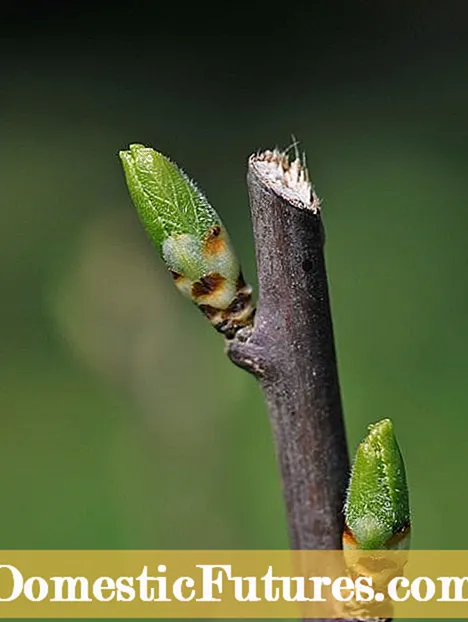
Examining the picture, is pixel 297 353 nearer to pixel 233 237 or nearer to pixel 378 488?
pixel 378 488

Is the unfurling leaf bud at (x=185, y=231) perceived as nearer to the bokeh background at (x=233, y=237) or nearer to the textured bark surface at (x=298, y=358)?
the textured bark surface at (x=298, y=358)

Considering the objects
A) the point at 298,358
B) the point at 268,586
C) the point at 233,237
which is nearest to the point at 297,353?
the point at 298,358

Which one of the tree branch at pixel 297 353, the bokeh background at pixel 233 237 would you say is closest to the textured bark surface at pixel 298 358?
the tree branch at pixel 297 353

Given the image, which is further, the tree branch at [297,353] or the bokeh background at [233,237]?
the bokeh background at [233,237]

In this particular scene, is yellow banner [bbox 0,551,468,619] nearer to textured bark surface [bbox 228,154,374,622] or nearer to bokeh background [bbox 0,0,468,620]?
textured bark surface [bbox 228,154,374,622]

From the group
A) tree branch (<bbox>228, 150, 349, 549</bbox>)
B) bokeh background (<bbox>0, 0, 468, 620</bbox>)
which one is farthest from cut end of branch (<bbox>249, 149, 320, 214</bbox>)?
bokeh background (<bbox>0, 0, 468, 620</bbox>)

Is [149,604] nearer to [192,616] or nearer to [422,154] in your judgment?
[192,616]
